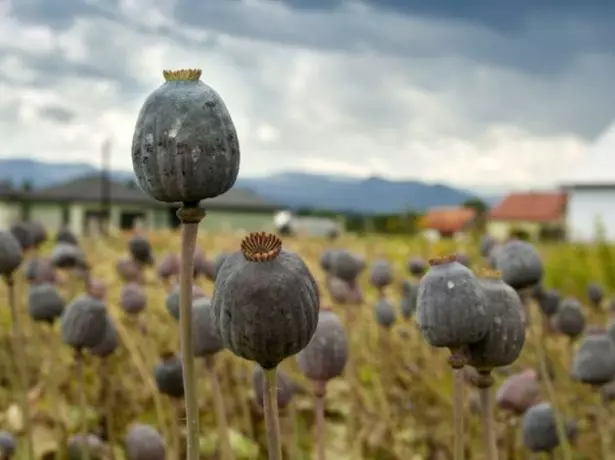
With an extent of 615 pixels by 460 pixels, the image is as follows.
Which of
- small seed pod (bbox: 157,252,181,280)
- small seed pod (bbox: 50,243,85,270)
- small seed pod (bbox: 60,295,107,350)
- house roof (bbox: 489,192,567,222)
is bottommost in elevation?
small seed pod (bbox: 60,295,107,350)

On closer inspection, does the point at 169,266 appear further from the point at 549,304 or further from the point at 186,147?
the point at 186,147

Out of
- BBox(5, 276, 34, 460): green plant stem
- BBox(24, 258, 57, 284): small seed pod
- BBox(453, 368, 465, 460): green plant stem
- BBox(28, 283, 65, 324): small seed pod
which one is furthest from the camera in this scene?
BBox(24, 258, 57, 284): small seed pod

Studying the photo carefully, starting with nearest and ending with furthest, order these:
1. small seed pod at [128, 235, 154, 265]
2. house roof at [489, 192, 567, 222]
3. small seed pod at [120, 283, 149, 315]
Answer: small seed pod at [120, 283, 149, 315] < small seed pod at [128, 235, 154, 265] < house roof at [489, 192, 567, 222]

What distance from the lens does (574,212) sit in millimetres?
19562

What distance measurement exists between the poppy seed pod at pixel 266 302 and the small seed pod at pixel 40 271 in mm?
1740

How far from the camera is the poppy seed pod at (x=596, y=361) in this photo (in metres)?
1.49

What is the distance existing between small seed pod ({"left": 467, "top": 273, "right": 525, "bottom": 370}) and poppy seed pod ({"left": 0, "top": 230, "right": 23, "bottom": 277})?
2.23ft

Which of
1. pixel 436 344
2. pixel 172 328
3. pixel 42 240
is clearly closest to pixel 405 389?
pixel 172 328

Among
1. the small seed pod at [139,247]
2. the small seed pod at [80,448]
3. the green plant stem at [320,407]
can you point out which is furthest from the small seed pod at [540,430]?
the small seed pod at [139,247]

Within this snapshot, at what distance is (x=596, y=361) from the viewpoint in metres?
1.49

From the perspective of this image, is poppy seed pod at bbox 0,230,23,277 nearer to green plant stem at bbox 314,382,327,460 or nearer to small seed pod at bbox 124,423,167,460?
small seed pod at bbox 124,423,167,460

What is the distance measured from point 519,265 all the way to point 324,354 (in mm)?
318

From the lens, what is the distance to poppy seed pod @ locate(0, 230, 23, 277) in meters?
1.42

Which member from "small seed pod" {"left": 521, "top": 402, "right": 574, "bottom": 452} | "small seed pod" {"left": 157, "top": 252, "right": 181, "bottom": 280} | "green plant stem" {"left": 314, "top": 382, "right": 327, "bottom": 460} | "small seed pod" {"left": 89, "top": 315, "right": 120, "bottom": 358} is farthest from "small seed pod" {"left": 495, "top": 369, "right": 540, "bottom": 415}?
"small seed pod" {"left": 157, "top": 252, "right": 181, "bottom": 280}
